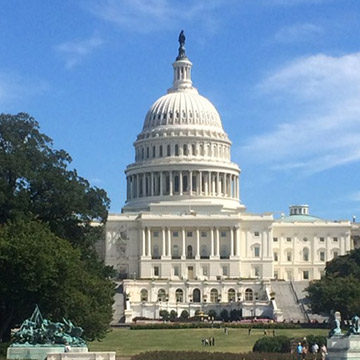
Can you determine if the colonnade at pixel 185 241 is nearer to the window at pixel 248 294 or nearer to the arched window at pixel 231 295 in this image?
the arched window at pixel 231 295

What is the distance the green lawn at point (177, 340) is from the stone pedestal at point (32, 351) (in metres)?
19.3

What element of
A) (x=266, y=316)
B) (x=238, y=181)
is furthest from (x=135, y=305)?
(x=238, y=181)

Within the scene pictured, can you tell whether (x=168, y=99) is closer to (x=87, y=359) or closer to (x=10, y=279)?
(x=10, y=279)

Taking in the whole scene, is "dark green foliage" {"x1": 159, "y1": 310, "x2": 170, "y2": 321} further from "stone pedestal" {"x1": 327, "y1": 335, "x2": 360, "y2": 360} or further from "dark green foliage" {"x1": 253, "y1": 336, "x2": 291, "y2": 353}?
"stone pedestal" {"x1": 327, "y1": 335, "x2": 360, "y2": 360}

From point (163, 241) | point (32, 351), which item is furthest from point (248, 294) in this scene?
point (32, 351)

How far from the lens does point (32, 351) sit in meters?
57.2

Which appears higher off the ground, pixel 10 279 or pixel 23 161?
pixel 23 161

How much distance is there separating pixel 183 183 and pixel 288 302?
41.0m

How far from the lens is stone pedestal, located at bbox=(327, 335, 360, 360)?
56.0 metres

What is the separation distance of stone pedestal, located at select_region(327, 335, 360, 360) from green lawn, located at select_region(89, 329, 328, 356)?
21.2 metres

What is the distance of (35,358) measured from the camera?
57.0m

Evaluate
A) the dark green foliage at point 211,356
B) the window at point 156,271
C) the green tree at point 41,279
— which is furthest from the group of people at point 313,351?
the window at point 156,271

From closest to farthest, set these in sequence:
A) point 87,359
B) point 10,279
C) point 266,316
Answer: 1. point 87,359
2. point 10,279
3. point 266,316

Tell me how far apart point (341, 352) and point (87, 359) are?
12.9m
